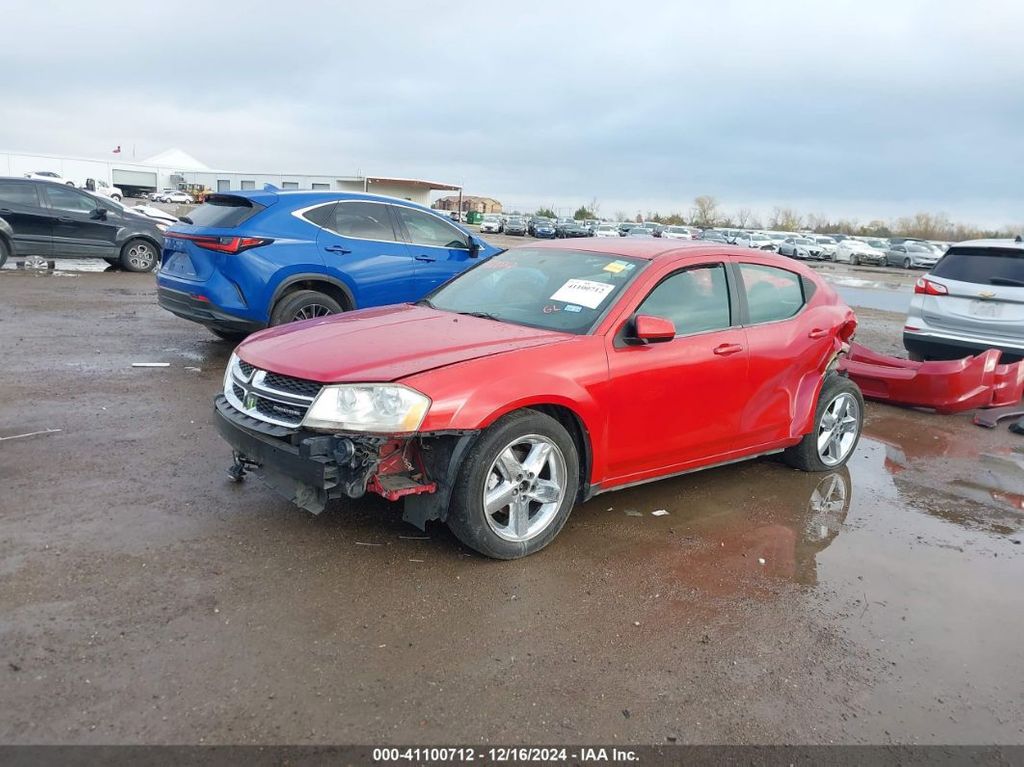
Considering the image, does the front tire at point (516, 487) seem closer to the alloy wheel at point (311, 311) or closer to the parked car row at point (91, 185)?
the alloy wheel at point (311, 311)

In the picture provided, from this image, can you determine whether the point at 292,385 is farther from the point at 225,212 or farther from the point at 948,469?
the point at 948,469

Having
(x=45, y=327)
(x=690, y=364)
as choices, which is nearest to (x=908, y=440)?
(x=690, y=364)

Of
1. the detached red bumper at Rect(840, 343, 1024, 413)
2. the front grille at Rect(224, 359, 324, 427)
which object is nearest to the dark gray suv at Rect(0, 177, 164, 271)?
the front grille at Rect(224, 359, 324, 427)

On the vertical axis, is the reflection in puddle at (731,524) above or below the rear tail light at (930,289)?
below

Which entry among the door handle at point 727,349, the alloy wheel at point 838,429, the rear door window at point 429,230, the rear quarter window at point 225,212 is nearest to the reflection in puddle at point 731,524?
the alloy wheel at point 838,429

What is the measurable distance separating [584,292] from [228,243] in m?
4.24

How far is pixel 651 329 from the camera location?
418 cm

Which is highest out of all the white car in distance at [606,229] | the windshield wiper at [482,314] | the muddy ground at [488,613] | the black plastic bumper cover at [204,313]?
the white car in distance at [606,229]

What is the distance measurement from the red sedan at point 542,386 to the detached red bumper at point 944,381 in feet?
9.36

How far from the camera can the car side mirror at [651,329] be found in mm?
4168

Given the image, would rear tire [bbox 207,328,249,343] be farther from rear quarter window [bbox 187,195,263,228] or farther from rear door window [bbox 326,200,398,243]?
rear door window [bbox 326,200,398,243]

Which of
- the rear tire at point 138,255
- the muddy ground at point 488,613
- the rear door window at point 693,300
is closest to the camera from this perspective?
the muddy ground at point 488,613

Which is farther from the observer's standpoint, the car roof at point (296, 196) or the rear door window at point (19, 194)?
the rear door window at point (19, 194)

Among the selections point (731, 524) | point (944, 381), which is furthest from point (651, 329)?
point (944, 381)
